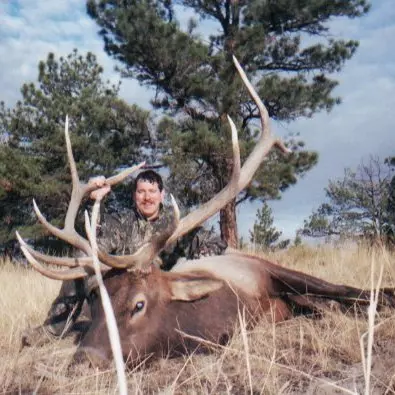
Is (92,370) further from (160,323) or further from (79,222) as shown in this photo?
(79,222)

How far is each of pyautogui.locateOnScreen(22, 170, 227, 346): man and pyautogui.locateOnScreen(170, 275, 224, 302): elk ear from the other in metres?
0.42

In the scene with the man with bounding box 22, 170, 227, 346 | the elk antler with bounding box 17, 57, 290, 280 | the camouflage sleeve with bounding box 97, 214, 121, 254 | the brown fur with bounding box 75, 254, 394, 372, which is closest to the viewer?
the brown fur with bounding box 75, 254, 394, 372

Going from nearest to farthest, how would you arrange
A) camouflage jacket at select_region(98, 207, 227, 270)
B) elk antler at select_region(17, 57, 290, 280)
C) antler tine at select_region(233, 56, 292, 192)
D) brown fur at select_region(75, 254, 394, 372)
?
brown fur at select_region(75, 254, 394, 372) < elk antler at select_region(17, 57, 290, 280) < antler tine at select_region(233, 56, 292, 192) < camouflage jacket at select_region(98, 207, 227, 270)

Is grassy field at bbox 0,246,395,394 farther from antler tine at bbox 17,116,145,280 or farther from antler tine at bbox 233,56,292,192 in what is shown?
antler tine at bbox 233,56,292,192

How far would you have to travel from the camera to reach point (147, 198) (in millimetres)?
5176

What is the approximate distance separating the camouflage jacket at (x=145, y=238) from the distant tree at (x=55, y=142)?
10.9 m

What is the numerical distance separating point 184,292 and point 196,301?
0.32 feet

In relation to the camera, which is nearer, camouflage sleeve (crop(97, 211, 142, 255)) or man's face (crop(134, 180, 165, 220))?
camouflage sleeve (crop(97, 211, 142, 255))

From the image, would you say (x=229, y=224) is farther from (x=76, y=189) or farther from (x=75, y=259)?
(x=75, y=259)

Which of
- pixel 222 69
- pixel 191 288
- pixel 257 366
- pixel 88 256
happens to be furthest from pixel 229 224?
pixel 257 366

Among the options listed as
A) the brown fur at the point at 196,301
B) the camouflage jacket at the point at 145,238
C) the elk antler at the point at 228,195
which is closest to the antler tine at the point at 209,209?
the elk antler at the point at 228,195

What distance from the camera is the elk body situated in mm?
3365

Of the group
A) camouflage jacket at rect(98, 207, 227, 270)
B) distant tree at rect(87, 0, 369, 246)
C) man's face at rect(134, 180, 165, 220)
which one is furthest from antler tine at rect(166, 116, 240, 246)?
distant tree at rect(87, 0, 369, 246)

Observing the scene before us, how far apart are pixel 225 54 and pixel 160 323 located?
11.7 metres
